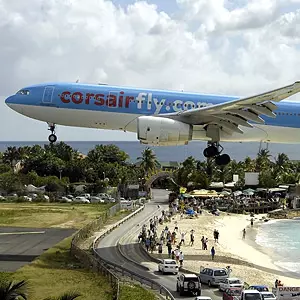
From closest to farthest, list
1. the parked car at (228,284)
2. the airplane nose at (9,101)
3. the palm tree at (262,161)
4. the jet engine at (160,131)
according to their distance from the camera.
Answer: the parked car at (228,284), the jet engine at (160,131), the airplane nose at (9,101), the palm tree at (262,161)

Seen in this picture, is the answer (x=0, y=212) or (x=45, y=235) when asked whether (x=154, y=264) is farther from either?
(x=0, y=212)

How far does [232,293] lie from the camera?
34.2 m

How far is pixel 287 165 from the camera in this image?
174125 millimetres

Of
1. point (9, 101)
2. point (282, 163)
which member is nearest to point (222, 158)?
point (9, 101)

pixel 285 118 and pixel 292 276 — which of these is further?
pixel 292 276

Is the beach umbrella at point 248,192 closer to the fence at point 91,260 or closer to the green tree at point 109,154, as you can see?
the green tree at point 109,154

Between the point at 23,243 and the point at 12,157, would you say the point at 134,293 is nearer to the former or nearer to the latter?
the point at 23,243

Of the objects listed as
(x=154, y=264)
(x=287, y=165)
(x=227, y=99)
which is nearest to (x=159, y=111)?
(x=227, y=99)

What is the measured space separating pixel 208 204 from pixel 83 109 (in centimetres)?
6857

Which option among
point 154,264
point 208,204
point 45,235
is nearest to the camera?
point 154,264

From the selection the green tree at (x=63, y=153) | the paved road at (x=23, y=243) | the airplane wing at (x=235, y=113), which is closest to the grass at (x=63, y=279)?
the paved road at (x=23, y=243)

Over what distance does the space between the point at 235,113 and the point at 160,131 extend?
18.1 ft

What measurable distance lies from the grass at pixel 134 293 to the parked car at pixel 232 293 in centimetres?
413

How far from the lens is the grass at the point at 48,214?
75.0 metres
